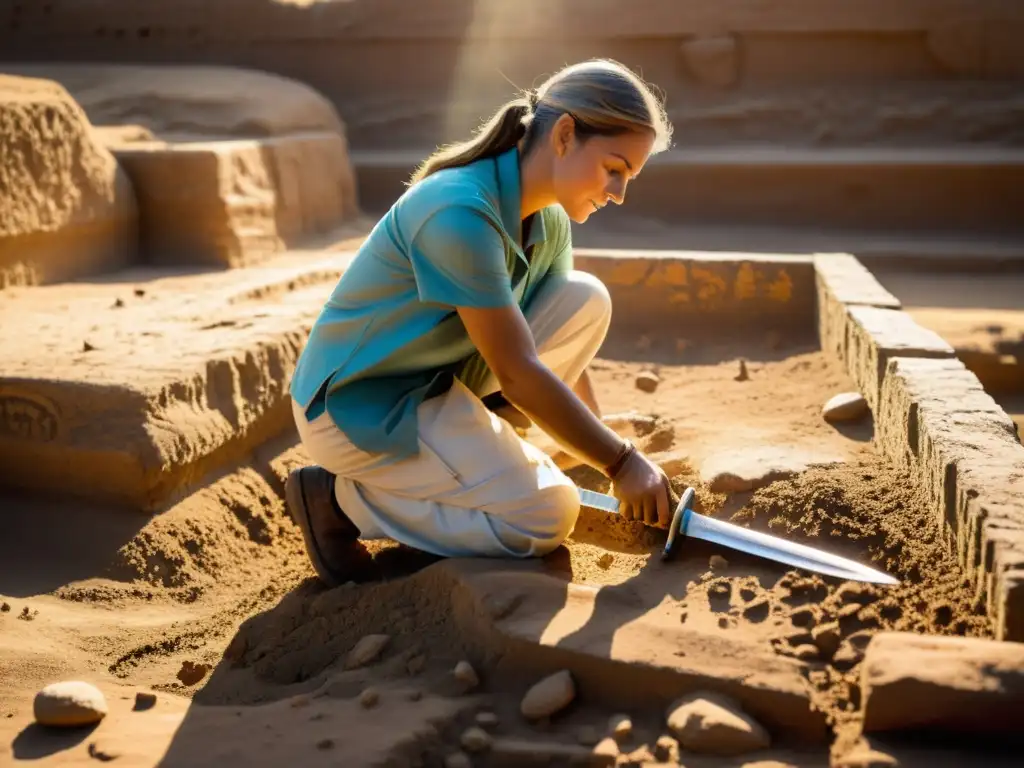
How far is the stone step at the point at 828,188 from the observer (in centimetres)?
612

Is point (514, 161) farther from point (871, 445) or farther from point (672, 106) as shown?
point (672, 106)

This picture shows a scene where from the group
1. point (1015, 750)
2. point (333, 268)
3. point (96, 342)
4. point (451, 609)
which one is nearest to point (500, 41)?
point (333, 268)

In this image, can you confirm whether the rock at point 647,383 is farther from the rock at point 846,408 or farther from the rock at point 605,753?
the rock at point 605,753

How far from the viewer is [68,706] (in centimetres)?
168

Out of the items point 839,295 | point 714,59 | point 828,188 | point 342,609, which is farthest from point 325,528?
point 714,59

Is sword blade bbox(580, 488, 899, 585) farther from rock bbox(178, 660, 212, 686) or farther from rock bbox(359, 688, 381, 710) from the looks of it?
rock bbox(178, 660, 212, 686)

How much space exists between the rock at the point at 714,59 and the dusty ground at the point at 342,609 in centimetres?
485

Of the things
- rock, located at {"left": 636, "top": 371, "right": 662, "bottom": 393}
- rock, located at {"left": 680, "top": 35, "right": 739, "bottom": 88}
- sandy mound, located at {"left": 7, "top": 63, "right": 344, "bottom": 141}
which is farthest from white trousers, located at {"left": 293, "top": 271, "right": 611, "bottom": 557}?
rock, located at {"left": 680, "top": 35, "right": 739, "bottom": 88}

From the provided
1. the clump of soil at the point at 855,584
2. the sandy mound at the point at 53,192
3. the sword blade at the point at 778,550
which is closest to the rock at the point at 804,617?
the clump of soil at the point at 855,584

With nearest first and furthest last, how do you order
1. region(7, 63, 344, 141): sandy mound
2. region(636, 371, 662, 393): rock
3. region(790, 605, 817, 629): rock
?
1. region(790, 605, 817, 629): rock
2. region(636, 371, 662, 393): rock
3. region(7, 63, 344, 141): sandy mound

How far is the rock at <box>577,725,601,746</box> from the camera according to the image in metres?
1.57

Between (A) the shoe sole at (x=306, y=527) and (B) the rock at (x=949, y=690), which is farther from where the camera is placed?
(A) the shoe sole at (x=306, y=527)

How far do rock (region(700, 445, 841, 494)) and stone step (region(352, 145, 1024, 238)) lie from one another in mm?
4053

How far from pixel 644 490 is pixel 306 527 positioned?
77 cm
